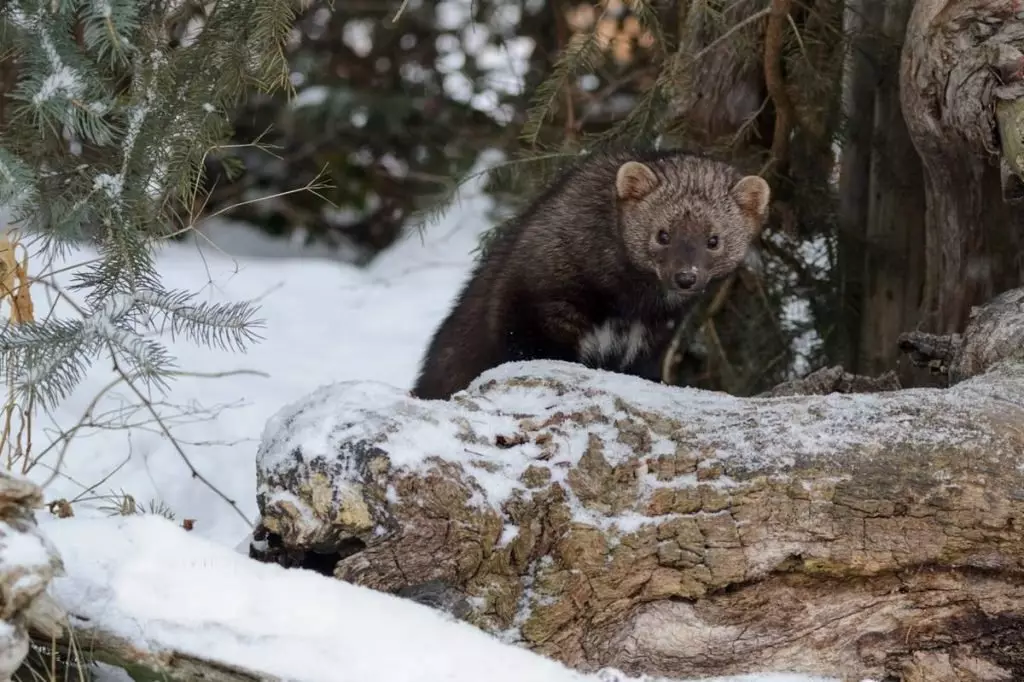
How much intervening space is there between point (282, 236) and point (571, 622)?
24.4 ft

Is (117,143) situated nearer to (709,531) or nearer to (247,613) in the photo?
(247,613)

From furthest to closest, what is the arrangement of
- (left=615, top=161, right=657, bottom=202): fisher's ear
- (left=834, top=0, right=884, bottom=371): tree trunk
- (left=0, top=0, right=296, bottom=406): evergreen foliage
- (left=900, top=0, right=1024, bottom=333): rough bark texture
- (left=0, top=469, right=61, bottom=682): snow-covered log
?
(left=834, top=0, right=884, bottom=371): tree trunk → (left=615, top=161, right=657, bottom=202): fisher's ear → (left=900, top=0, right=1024, bottom=333): rough bark texture → (left=0, top=0, right=296, bottom=406): evergreen foliage → (left=0, top=469, right=61, bottom=682): snow-covered log

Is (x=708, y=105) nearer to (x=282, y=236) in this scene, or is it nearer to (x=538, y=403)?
(x=538, y=403)

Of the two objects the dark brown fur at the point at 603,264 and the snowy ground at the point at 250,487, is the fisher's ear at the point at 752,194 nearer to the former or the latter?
the dark brown fur at the point at 603,264

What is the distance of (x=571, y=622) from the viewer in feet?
10.4

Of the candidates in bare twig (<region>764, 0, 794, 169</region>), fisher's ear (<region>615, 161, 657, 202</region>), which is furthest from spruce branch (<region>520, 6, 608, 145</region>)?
bare twig (<region>764, 0, 794, 169</region>)

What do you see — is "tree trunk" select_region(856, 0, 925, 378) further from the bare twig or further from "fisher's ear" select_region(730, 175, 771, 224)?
"fisher's ear" select_region(730, 175, 771, 224)

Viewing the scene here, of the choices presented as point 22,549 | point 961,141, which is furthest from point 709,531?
point 961,141

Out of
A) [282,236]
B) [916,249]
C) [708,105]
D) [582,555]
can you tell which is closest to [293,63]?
[282,236]

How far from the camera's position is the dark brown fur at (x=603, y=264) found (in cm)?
492

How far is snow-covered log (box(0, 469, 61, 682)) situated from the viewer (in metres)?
2.40

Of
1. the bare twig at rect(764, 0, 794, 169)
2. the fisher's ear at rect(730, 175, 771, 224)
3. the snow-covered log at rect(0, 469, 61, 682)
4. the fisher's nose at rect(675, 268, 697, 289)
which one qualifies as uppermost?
the bare twig at rect(764, 0, 794, 169)

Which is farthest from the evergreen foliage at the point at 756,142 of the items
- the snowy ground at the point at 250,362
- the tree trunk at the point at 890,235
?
the snowy ground at the point at 250,362

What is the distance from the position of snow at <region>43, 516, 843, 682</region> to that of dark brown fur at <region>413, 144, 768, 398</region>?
2.11 m
